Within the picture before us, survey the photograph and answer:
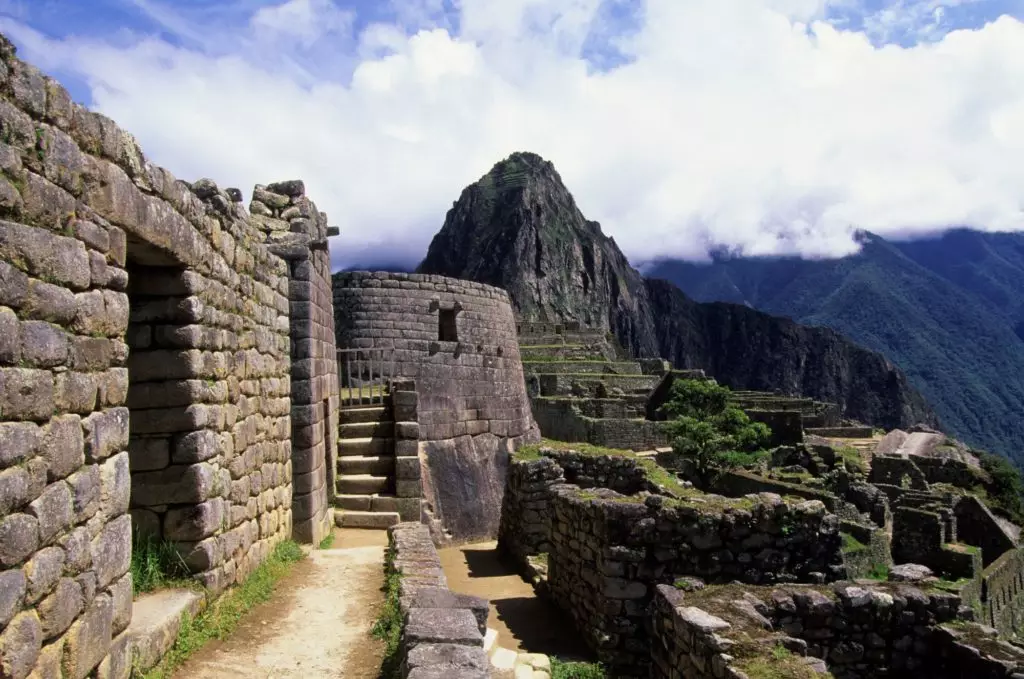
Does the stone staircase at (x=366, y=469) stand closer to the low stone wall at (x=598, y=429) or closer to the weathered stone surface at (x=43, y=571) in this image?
the weathered stone surface at (x=43, y=571)

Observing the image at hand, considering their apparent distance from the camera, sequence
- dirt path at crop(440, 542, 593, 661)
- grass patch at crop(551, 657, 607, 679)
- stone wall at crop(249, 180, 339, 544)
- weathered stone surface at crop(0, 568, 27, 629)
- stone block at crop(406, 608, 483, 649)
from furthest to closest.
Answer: stone wall at crop(249, 180, 339, 544)
dirt path at crop(440, 542, 593, 661)
grass patch at crop(551, 657, 607, 679)
stone block at crop(406, 608, 483, 649)
weathered stone surface at crop(0, 568, 27, 629)

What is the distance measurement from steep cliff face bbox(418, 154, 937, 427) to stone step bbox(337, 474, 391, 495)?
7967 cm

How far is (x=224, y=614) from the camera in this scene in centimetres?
522

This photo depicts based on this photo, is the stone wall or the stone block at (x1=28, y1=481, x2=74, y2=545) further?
the stone wall

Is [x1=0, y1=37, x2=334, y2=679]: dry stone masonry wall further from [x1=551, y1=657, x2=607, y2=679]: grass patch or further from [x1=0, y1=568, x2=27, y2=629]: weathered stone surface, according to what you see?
[x1=551, y1=657, x2=607, y2=679]: grass patch

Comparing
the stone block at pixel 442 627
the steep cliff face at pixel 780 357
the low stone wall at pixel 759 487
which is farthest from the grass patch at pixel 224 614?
the steep cliff face at pixel 780 357

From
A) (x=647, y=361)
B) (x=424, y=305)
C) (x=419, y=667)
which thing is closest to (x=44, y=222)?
(x=419, y=667)

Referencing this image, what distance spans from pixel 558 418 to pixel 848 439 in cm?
1883

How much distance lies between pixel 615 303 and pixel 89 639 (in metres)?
112

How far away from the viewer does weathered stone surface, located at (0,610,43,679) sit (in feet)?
8.86

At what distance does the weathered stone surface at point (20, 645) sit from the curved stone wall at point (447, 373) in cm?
1061

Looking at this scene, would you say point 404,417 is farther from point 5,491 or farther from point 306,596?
point 5,491

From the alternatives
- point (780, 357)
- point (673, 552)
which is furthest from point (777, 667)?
point (780, 357)

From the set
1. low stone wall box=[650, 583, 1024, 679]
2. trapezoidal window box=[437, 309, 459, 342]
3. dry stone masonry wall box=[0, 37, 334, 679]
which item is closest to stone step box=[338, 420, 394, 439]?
trapezoidal window box=[437, 309, 459, 342]
